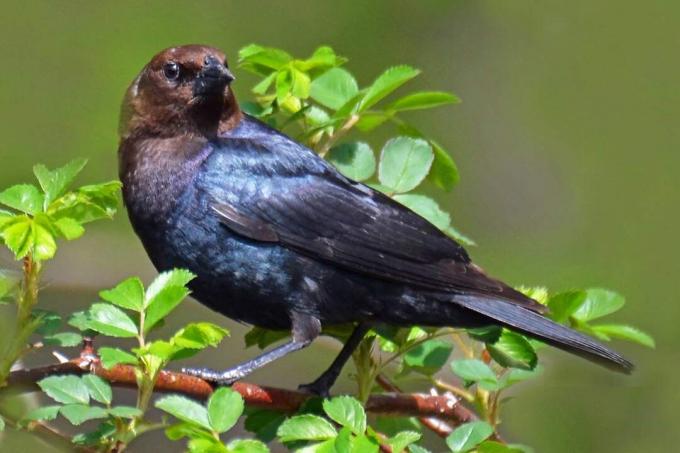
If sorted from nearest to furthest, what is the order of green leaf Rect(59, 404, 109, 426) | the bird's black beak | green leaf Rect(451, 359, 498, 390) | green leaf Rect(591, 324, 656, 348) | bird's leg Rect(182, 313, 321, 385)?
green leaf Rect(59, 404, 109, 426) < green leaf Rect(451, 359, 498, 390) < green leaf Rect(591, 324, 656, 348) < bird's leg Rect(182, 313, 321, 385) < the bird's black beak

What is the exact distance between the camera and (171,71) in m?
3.96

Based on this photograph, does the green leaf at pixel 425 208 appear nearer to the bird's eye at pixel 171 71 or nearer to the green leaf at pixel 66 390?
the bird's eye at pixel 171 71

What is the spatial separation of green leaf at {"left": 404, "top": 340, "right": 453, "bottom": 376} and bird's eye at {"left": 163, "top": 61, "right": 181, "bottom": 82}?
3.74 ft

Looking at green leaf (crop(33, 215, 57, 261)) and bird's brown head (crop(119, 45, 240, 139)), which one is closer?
green leaf (crop(33, 215, 57, 261))

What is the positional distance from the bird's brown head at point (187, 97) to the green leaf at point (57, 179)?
1.16 metres

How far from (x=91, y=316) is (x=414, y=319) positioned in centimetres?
107

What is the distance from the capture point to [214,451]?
2426 mm

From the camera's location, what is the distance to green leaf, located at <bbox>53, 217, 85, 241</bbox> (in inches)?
103

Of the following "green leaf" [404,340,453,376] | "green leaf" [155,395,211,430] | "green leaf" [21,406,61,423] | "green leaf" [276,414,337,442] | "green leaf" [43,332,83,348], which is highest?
"green leaf" [404,340,453,376]

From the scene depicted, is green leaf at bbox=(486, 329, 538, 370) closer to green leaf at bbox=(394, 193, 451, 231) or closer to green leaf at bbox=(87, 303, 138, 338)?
green leaf at bbox=(394, 193, 451, 231)

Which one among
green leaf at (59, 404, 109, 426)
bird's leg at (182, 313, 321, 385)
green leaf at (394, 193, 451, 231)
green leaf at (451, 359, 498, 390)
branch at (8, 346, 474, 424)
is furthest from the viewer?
bird's leg at (182, 313, 321, 385)

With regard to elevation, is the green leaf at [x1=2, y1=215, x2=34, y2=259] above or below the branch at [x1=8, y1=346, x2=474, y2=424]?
above

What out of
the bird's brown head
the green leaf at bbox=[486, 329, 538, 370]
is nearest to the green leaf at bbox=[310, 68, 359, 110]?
the bird's brown head

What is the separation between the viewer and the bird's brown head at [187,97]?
12.7 ft
